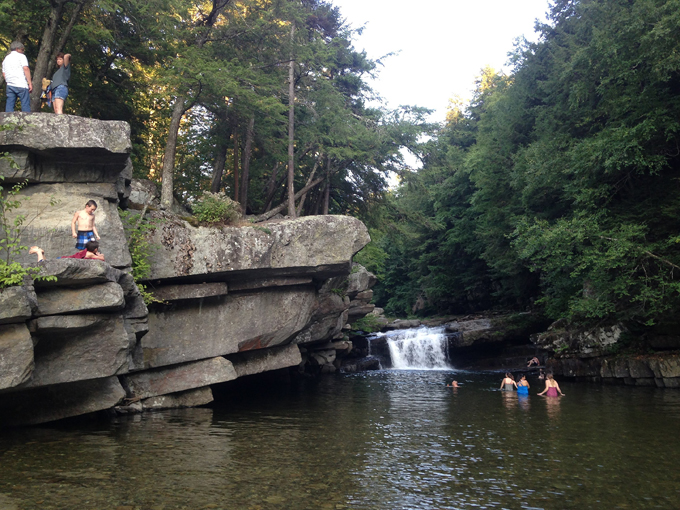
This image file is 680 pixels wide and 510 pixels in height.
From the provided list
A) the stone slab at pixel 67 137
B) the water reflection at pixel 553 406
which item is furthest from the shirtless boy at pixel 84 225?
the water reflection at pixel 553 406

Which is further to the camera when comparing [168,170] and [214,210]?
[168,170]

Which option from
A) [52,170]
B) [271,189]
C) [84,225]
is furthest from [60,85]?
[271,189]

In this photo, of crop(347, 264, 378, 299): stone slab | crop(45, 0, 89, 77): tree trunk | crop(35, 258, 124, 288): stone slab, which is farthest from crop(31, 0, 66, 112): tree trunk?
crop(347, 264, 378, 299): stone slab

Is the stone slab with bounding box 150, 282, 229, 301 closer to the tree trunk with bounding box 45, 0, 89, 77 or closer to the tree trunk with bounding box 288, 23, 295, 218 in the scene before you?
the tree trunk with bounding box 288, 23, 295, 218

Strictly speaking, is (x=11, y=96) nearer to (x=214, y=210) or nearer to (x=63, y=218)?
(x=63, y=218)

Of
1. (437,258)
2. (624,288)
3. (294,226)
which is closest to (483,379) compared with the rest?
(624,288)

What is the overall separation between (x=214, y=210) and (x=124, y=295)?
457 centimetres

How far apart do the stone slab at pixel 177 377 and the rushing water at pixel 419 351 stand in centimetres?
1722

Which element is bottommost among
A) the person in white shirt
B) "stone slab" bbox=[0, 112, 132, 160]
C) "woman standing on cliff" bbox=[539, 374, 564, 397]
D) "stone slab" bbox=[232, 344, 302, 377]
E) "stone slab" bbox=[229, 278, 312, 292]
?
"woman standing on cliff" bbox=[539, 374, 564, 397]

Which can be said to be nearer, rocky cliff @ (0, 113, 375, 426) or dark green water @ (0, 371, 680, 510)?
dark green water @ (0, 371, 680, 510)

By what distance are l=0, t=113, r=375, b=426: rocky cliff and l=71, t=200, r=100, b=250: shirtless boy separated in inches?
38.8

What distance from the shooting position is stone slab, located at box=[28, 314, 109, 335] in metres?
10.3

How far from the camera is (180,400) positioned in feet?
51.6

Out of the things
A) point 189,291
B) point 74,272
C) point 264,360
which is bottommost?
point 264,360
